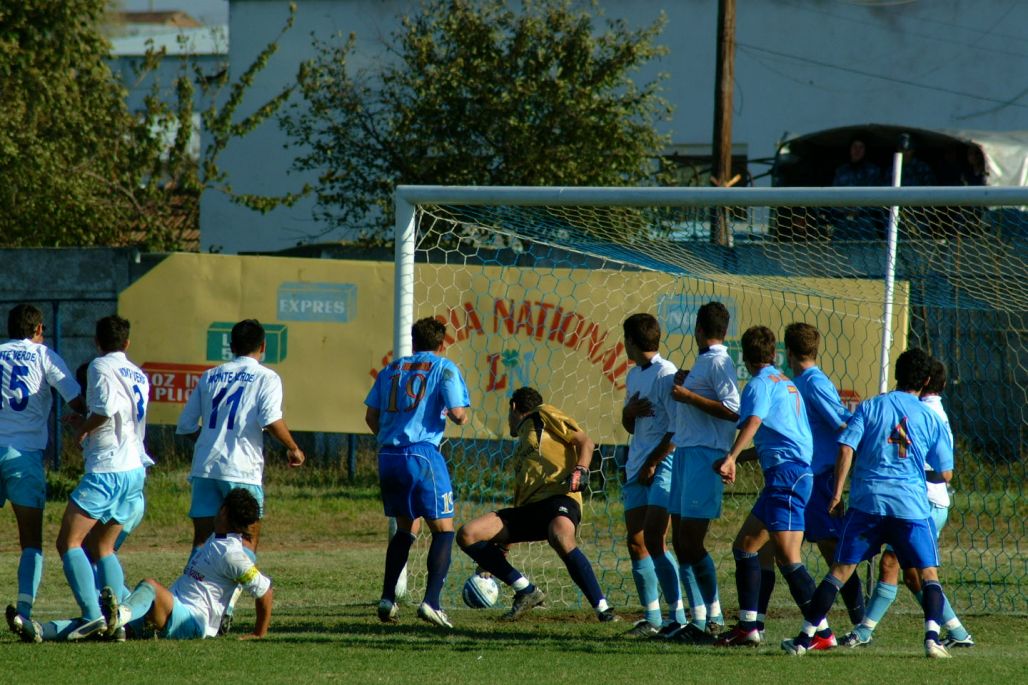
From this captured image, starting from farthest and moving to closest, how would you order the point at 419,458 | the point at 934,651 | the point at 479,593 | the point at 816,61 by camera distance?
the point at 816,61 < the point at 479,593 < the point at 419,458 < the point at 934,651

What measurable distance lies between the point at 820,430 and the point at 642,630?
156 cm

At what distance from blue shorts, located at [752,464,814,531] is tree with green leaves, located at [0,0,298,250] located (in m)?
13.4

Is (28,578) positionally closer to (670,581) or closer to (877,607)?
(670,581)

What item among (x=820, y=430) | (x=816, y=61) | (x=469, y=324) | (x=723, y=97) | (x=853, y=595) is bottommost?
(x=853, y=595)

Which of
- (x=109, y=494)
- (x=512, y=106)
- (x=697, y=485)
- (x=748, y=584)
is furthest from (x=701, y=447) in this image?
(x=512, y=106)

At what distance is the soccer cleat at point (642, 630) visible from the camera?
7391 millimetres

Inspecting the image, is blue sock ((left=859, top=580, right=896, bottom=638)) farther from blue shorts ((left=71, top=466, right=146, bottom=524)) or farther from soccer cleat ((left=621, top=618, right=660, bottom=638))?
blue shorts ((left=71, top=466, right=146, bottom=524))

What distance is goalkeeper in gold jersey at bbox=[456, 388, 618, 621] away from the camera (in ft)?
25.2

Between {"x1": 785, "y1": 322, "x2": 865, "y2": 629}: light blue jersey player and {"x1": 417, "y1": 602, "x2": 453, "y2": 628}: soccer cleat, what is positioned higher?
{"x1": 785, "y1": 322, "x2": 865, "y2": 629}: light blue jersey player

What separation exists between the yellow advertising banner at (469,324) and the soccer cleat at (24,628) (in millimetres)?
5832

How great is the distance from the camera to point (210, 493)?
7.37 meters

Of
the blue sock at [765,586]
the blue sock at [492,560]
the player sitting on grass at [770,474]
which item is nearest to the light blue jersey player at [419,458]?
the blue sock at [492,560]

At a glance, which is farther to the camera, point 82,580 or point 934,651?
point 82,580

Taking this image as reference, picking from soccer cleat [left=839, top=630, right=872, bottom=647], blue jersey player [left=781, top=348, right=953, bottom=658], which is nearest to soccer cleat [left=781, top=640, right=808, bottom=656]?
blue jersey player [left=781, top=348, right=953, bottom=658]
